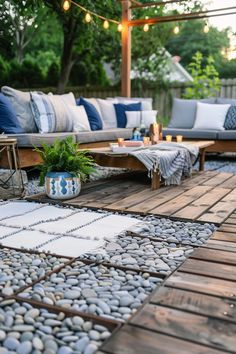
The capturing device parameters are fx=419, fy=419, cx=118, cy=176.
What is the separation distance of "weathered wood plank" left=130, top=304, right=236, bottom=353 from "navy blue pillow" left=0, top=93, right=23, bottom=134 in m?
3.25

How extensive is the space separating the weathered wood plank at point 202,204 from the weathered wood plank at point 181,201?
1.9 inches

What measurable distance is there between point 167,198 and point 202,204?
0.33 meters

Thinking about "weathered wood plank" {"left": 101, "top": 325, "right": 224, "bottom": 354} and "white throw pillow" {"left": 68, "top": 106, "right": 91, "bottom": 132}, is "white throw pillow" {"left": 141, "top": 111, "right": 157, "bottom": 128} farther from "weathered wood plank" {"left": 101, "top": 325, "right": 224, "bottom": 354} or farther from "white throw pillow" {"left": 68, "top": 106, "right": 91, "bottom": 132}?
"weathered wood plank" {"left": 101, "top": 325, "right": 224, "bottom": 354}

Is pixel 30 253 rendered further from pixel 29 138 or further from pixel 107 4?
pixel 107 4

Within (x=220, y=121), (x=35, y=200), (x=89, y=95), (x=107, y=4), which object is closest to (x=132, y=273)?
(x=35, y=200)

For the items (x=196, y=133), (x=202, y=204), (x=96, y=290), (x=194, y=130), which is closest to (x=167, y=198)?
(x=202, y=204)

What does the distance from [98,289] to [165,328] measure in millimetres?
402

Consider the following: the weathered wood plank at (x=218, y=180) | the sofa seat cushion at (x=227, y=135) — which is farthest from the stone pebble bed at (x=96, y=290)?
the sofa seat cushion at (x=227, y=135)

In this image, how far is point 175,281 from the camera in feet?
5.48

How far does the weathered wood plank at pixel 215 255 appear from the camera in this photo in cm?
190

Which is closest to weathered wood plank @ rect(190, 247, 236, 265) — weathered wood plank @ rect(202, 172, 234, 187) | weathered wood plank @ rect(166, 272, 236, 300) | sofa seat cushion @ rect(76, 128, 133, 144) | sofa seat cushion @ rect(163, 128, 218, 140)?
weathered wood plank @ rect(166, 272, 236, 300)

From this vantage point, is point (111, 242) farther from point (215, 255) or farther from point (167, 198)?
point (167, 198)

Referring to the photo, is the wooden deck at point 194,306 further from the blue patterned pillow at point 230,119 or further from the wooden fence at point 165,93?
the wooden fence at point 165,93

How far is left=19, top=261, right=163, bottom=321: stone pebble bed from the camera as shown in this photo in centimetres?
148
